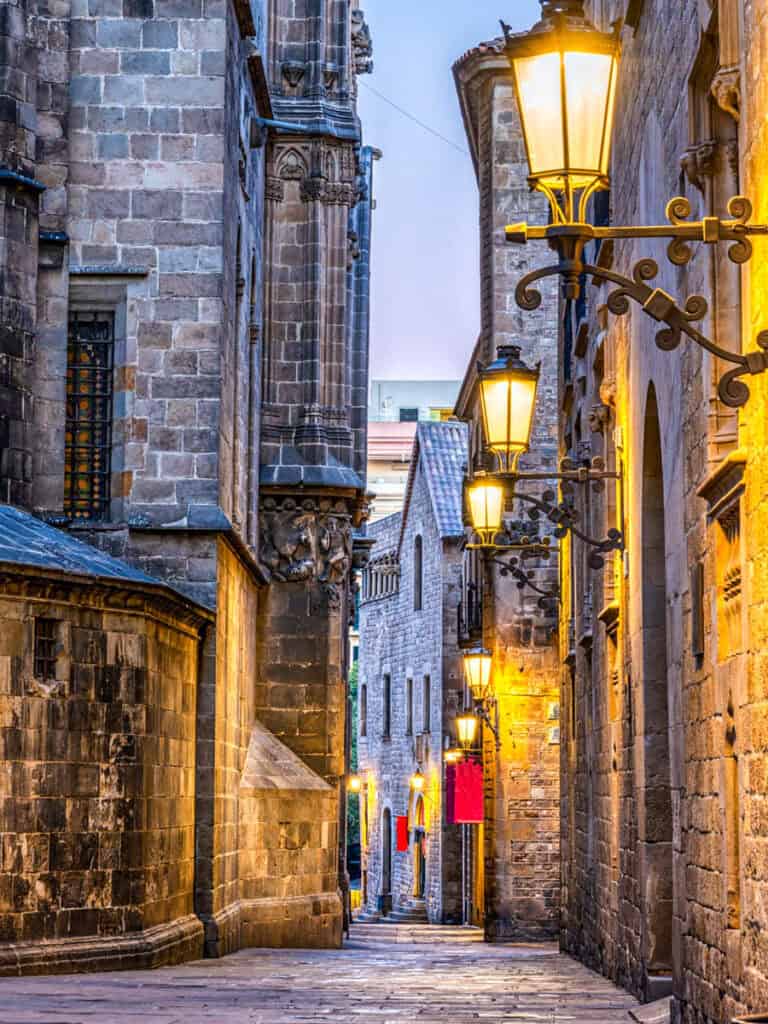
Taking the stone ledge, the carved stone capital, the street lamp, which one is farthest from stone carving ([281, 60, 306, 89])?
the street lamp

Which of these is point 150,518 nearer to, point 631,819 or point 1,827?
point 1,827

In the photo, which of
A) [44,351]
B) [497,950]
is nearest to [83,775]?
[44,351]

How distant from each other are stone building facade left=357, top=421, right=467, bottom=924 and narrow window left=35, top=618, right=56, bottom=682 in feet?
98.1

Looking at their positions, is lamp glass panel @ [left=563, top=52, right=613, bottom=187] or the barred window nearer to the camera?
lamp glass panel @ [left=563, top=52, right=613, bottom=187]

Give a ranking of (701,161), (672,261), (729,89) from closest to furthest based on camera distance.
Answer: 1. (672,261)
2. (729,89)
3. (701,161)

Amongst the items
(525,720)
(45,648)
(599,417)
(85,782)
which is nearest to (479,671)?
(525,720)

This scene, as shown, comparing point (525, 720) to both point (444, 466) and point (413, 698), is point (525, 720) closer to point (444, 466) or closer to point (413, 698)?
point (444, 466)

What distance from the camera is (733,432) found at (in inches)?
419

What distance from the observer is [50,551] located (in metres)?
18.6

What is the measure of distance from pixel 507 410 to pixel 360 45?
884 inches

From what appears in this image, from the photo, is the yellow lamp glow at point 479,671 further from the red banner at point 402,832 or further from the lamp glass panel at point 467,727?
the red banner at point 402,832

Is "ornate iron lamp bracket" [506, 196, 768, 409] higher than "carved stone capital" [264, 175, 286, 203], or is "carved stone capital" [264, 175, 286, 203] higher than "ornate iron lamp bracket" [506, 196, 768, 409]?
"carved stone capital" [264, 175, 286, 203]

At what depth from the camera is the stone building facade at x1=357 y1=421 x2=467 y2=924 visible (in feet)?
162

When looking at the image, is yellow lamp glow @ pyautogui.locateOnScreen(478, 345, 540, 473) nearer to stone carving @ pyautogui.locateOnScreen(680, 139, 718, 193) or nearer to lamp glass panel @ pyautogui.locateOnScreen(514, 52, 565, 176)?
stone carving @ pyautogui.locateOnScreen(680, 139, 718, 193)
